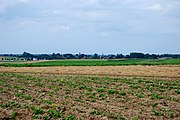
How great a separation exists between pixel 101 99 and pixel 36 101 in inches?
143

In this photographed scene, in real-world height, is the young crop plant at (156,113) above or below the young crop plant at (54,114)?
below

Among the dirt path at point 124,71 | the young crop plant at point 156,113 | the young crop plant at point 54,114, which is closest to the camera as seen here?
the young crop plant at point 54,114

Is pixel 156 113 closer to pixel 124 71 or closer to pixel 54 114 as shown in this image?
pixel 54 114

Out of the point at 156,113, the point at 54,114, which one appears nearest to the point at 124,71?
the point at 156,113

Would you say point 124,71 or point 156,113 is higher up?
point 124,71

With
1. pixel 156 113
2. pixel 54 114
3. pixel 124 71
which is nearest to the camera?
pixel 54 114

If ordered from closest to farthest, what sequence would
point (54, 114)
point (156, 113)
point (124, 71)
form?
point (54, 114), point (156, 113), point (124, 71)

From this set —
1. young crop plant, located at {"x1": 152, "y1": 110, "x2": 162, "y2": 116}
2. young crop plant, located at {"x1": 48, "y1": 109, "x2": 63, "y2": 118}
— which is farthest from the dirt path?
young crop plant, located at {"x1": 48, "y1": 109, "x2": 63, "y2": 118}

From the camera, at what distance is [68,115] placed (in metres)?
13.1

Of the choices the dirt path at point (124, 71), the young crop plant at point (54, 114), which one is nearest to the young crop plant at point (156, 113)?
→ the young crop plant at point (54, 114)

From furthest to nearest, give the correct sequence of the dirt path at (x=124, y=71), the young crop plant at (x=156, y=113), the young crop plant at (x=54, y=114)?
the dirt path at (x=124, y=71)
the young crop plant at (x=156, y=113)
the young crop plant at (x=54, y=114)

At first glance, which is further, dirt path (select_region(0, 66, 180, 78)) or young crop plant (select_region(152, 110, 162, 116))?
Answer: dirt path (select_region(0, 66, 180, 78))

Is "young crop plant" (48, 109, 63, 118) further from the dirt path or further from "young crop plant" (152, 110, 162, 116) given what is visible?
the dirt path

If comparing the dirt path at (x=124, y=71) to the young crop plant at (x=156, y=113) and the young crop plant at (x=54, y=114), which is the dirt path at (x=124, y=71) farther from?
the young crop plant at (x=54, y=114)
